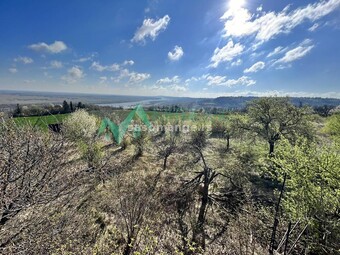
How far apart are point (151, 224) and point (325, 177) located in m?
7.59

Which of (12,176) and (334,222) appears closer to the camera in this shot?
(12,176)

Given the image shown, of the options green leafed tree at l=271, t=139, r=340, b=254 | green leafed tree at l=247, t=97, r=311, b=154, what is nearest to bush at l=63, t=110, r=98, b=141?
green leafed tree at l=271, t=139, r=340, b=254

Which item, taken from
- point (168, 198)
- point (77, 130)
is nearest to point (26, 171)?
point (168, 198)

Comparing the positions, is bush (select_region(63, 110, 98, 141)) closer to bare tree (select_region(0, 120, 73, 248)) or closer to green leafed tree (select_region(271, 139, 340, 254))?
bare tree (select_region(0, 120, 73, 248))

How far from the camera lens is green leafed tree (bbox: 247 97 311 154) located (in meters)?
15.2

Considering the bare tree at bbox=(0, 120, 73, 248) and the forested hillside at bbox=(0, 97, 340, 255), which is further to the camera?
the forested hillside at bbox=(0, 97, 340, 255)

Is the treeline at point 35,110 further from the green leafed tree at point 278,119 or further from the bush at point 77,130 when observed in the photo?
the green leafed tree at point 278,119

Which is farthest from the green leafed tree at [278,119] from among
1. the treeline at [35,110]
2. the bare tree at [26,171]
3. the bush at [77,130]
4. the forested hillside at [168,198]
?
the treeline at [35,110]

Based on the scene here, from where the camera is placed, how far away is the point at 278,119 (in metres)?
15.8

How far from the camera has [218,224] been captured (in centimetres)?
902

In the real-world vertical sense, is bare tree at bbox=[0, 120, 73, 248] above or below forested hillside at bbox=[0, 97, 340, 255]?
above

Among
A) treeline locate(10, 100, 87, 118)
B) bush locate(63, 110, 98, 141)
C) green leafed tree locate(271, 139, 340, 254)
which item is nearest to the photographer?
green leafed tree locate(271, 139, 340, 254)

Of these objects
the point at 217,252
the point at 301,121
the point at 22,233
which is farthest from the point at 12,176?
the point at 301,121

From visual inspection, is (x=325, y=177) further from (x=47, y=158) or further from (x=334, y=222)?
(x=47, y=158)
